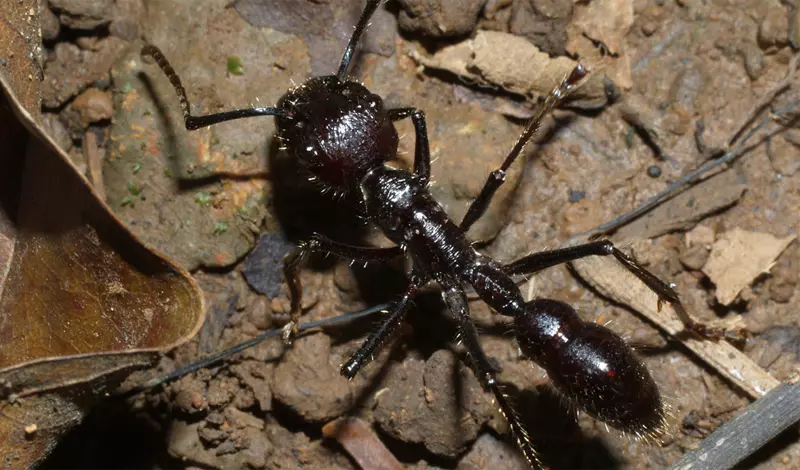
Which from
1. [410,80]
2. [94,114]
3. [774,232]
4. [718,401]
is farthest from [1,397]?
[774,232]

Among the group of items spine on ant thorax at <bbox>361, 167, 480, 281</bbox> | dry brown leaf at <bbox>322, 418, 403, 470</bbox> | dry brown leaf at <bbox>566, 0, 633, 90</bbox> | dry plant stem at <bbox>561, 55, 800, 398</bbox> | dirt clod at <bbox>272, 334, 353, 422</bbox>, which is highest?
dry brown leaf at <bbox>566, 0, 633, 90</bbox>

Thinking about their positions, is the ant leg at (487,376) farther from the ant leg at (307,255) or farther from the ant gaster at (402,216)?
the ant leg at (307,255)

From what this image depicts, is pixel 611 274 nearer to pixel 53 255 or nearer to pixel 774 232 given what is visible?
pixel 774 232

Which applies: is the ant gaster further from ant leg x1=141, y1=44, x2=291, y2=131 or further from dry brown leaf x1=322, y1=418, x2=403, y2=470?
dry brown leaf x1=322, y1=418, x2=403, y2=470

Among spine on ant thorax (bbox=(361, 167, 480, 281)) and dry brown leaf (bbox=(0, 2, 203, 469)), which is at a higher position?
spine on ant thorax (bbox=(361, 167, 480, 281))

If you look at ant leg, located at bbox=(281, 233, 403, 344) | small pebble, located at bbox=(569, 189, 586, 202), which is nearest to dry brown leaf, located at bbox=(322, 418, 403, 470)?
ant leg, located at bbox=(281, 233, 403, 344)
